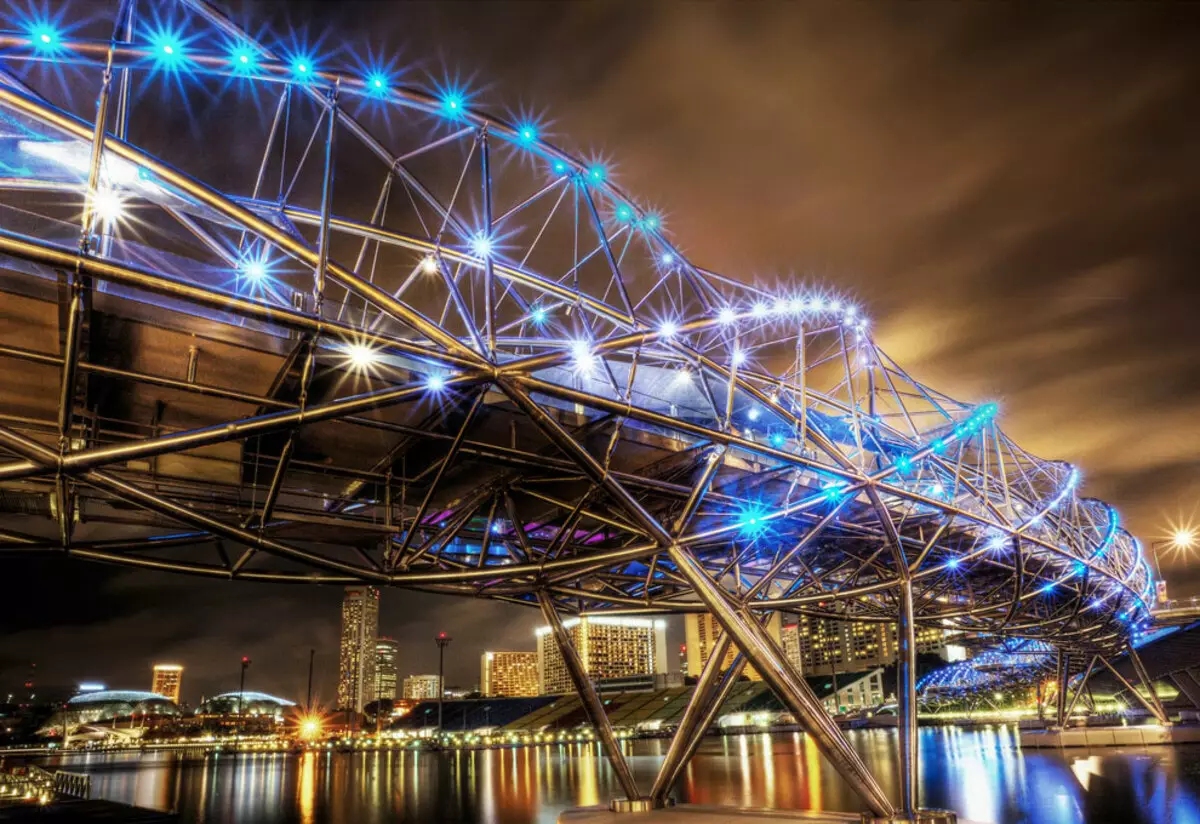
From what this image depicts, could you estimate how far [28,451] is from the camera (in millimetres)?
8641

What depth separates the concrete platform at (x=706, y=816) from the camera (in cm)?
1551

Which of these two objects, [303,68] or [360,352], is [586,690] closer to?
[360,352]

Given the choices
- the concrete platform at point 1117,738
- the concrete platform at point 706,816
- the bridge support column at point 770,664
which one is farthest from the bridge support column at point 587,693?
the concrete platform at point 1117,738

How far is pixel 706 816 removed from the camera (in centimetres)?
1673

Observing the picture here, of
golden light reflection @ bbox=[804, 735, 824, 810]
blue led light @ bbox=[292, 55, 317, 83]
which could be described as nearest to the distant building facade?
golden light reflection @ bbox=[804, 735, 824, 810]

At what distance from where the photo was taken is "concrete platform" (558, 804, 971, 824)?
50.9 feet

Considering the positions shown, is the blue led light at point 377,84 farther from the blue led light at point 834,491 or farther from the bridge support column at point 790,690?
the blue led light at point 834,491

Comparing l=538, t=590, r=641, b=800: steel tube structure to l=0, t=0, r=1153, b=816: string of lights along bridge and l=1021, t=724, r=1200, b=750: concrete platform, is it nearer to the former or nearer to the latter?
l=0, t=0, r=1153, b=816: string of lights along bridge

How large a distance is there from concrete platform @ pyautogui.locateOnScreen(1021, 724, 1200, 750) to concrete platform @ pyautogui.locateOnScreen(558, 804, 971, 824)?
136 ft

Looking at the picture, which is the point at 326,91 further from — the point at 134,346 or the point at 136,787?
the point at 136,787

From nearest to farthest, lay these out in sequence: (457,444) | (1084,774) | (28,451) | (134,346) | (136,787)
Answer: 1. (28,451)
2. (134,346)
3. (457,444)
4. (1084,774)
5. (136,787)

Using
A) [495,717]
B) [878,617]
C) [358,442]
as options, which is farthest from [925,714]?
[358,442]

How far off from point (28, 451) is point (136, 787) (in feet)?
123

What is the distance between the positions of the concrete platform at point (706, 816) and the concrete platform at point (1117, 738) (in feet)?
136
